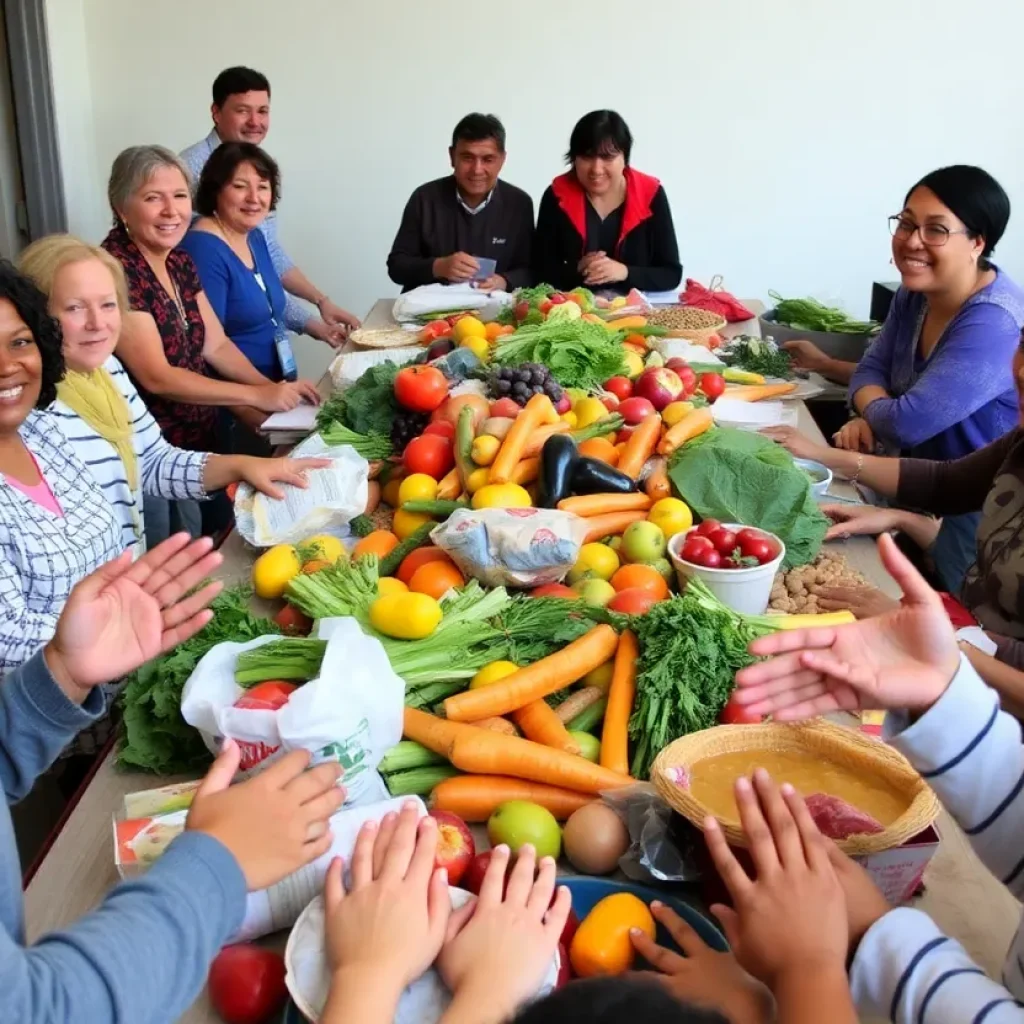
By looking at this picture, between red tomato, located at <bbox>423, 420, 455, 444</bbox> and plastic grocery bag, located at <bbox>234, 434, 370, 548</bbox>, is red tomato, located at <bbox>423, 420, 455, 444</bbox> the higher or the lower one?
the higher one

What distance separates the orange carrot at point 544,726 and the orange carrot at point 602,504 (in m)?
0.56

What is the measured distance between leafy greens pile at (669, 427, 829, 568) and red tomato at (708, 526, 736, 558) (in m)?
Answer: 0.17

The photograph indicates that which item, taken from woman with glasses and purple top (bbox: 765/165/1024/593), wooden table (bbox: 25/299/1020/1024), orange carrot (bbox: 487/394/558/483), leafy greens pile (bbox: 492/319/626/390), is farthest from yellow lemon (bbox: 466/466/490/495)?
wooden table (bbox: 25/299/1020/1024)

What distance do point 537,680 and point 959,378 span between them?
1770mm

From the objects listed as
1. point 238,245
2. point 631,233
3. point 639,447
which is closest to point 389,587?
point 639,447

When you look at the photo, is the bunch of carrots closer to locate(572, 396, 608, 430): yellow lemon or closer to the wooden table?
the wooden table

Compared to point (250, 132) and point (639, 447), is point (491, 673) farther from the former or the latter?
point (250, 132)

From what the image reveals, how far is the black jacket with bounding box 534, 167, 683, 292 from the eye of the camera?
14.1 feet

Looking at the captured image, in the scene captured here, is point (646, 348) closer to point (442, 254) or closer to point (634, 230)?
point (634, 230)

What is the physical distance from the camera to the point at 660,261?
174 inches

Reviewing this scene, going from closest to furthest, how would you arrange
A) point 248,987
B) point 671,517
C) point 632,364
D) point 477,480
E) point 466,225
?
1. point 248,987
2. point 671,517
3. point 477,480
4. point 632,364
5. point 466,225

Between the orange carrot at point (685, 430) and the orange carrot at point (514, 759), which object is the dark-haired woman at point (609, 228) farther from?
the orange carrot at point (514, 759)

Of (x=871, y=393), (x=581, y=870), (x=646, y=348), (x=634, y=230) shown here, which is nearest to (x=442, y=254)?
(x=634, y=230)

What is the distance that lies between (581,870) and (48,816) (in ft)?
4.29
